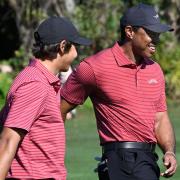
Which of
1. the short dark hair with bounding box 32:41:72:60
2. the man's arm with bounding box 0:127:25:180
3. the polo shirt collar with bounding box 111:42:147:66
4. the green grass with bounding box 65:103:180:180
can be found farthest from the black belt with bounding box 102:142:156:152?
the green grass with bounding box 65:103:180:180

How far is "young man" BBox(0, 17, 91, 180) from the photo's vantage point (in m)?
5.29

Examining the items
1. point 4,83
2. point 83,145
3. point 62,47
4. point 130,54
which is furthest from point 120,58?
point 4,83

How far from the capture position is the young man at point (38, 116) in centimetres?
529

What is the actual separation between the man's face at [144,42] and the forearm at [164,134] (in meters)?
0.53

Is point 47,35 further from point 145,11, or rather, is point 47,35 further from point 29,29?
point 29,29

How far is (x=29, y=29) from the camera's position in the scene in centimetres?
2761

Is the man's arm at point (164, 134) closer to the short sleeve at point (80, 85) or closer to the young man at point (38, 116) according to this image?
the short sleeve at point (80, 85)

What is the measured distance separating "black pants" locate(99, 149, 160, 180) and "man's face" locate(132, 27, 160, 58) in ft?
2.48

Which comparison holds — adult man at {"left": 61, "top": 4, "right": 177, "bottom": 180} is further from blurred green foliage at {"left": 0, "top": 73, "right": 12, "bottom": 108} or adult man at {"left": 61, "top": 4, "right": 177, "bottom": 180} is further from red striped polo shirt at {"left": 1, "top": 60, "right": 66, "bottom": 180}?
blurred green foliage at {"left": 0, "top": 73, "right": 12, "bottom": 108}

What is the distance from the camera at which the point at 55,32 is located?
5.67 metres

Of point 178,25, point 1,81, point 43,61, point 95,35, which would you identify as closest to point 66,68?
point 43,61

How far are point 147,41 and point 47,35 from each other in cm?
133

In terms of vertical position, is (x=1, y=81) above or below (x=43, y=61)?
below

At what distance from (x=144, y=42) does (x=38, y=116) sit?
5.50ft
